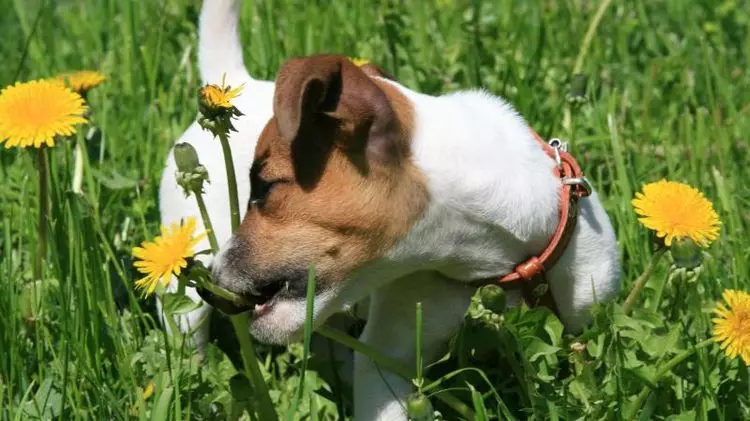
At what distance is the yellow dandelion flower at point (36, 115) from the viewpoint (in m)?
2.42

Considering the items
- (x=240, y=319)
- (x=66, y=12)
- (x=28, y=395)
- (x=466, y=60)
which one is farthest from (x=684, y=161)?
(x=66, y=12)

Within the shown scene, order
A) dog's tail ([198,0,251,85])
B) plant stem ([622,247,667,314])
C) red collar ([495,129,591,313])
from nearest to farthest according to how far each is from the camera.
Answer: plant stem ([622,247,667,314])
red collar ([495,129,591,313])
dog's tail ([198,0,251,85])

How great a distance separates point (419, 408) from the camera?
2.07 meters

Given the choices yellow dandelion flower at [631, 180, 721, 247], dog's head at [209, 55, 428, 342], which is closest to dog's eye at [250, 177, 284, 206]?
dog's head at [209, 55, 428, 342]

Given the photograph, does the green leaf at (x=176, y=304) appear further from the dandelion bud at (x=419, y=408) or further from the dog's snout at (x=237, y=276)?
the dandelion bud at (x=419, y=408)

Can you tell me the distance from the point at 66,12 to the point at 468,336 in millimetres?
2869

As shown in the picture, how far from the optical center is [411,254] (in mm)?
2406

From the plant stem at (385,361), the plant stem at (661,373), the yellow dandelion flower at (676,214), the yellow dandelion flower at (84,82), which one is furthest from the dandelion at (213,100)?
the yellow dandelion flower at (84,82)

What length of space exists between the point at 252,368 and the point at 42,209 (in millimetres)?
673

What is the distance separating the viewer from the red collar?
8.29 ft

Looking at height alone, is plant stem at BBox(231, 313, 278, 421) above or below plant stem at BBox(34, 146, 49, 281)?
below

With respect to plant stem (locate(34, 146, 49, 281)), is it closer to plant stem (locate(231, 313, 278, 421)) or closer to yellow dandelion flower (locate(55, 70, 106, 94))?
yellow dandelion flower (locate(55, 70, 106, 94))

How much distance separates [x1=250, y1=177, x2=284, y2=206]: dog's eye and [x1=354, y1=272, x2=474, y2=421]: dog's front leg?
0.36m

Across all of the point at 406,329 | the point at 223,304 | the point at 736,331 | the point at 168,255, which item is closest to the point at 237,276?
the point at 223,304
